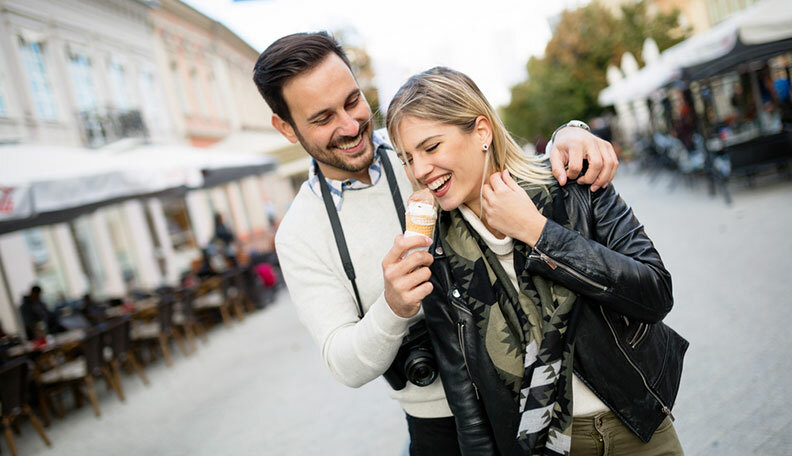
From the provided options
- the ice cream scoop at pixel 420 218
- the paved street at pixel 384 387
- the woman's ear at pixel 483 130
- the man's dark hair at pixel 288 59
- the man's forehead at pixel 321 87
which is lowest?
the paved street at pixel 384 387

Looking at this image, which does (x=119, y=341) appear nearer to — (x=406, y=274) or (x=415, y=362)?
(x=415, y=362)

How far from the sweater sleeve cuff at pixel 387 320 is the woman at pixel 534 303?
8.1 inches

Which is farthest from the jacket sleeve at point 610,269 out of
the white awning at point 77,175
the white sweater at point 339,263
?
the white awning at point 77,175

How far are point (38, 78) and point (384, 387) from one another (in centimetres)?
1302

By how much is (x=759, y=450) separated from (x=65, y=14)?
17.4 m

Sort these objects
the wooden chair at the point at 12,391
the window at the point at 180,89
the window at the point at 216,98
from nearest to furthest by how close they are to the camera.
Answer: the wooden chair at the point at 12,391 < the window at the point at 180,89 < the window at the point at 216,98

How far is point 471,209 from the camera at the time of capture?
1.77 m

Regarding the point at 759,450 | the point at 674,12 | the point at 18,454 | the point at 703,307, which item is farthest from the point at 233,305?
the point at 674,12

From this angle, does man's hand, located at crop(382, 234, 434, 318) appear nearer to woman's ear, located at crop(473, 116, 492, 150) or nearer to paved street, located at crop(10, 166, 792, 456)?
woman's ear, located at crop(473, 116, 492, 150)

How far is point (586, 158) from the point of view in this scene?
1.61 metres

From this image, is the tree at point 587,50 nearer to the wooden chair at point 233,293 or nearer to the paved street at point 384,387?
the paved street at point 384,387

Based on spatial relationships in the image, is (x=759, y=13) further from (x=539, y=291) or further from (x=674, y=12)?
(x=674, y=12)

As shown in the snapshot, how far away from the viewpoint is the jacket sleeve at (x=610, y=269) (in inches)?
54.1

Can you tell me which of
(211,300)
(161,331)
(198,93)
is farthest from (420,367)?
(198,93)
